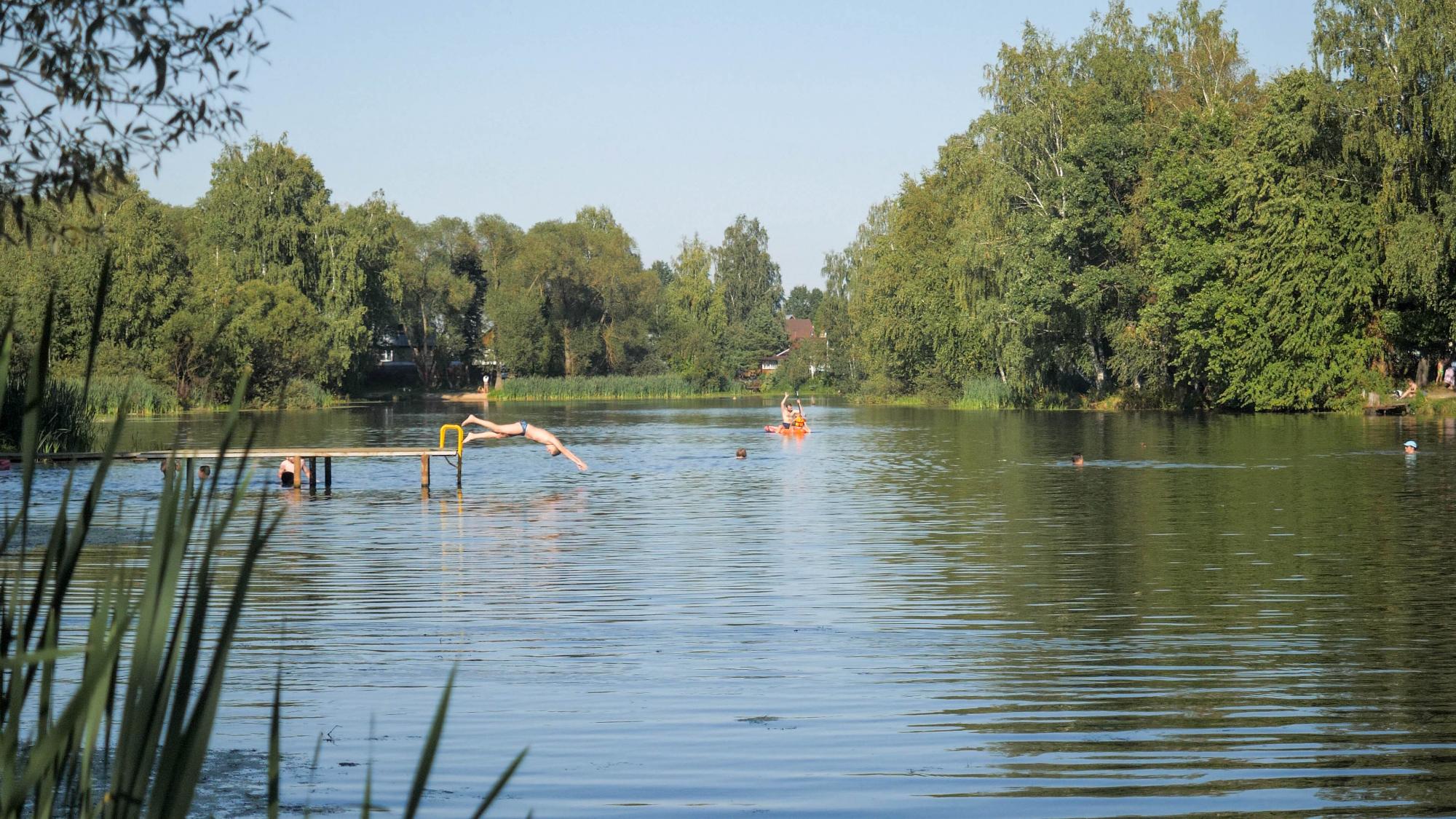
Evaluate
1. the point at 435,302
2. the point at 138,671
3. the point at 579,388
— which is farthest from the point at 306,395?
the point at 138,671

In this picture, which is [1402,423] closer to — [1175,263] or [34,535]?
[1175,263]

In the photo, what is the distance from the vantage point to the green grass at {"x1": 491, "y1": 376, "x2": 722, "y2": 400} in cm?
11012

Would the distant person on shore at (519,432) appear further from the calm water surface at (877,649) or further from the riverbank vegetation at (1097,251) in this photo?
the riverbank vegetation at (1097,251)

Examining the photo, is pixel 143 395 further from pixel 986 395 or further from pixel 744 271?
pixel 744 271

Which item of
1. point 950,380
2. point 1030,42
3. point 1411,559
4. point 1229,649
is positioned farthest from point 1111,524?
point 950,380

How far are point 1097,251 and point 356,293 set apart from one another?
147 feet

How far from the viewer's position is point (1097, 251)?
66.8 m

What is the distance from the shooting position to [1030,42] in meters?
64.7

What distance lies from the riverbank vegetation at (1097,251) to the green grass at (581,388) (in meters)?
12.6

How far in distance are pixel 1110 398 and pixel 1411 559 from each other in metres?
53.1

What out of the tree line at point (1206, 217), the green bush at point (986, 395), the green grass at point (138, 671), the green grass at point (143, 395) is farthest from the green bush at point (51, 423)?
the green bush at point (986, 395)

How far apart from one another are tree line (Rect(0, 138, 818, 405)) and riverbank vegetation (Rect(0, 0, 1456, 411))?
0.26 meters

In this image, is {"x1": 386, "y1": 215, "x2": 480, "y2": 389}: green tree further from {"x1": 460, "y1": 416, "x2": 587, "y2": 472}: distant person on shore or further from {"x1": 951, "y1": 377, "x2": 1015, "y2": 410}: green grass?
{"x1": 460, "y1": 416, "x2": 587, "y2": 472}: distant person on shore

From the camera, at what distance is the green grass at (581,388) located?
11012 centimetres
